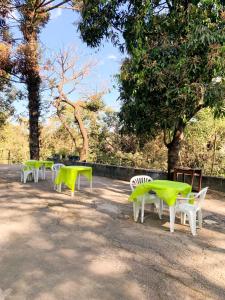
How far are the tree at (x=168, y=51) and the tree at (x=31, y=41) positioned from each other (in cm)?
289

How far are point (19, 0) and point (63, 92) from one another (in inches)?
217

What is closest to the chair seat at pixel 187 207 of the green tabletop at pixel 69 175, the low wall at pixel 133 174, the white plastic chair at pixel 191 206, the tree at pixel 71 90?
the white plastic chair at pixel 191 206

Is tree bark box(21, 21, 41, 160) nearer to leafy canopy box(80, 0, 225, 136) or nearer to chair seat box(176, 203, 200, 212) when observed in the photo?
leafy canopy box(80, 0, 225, 136)

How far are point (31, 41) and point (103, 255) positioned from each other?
26.0ft

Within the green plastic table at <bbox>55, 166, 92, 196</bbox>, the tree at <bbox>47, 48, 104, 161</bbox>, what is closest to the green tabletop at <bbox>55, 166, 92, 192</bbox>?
the green plastic table at <bbox>55, 166, 92, 196</bbox>

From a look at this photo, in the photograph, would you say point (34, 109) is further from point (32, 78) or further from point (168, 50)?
point (168, 50)

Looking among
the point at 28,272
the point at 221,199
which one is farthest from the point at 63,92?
the point at 28,272

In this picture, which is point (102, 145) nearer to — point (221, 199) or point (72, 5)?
point (72, 5)

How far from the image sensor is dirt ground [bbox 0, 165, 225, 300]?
103 inches

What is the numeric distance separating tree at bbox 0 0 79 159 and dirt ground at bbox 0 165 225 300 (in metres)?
4.93

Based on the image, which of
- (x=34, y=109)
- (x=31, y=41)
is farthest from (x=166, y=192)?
(x=31, y=41)

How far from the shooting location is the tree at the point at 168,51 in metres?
5.54

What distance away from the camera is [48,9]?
32.5ft

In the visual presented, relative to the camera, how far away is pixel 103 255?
3.40 metres
